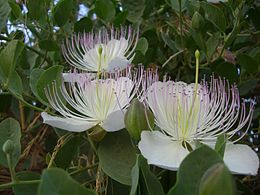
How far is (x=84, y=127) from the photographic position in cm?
77

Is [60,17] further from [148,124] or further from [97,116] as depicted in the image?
→ [148,124]

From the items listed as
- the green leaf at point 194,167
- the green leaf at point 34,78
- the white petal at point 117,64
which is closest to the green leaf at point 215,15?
the white petal at point 117,64

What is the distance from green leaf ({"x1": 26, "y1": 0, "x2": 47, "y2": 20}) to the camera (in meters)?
1.07

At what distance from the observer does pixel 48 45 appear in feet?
3.55

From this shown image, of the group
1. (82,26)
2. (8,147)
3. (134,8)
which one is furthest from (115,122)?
(134,8)

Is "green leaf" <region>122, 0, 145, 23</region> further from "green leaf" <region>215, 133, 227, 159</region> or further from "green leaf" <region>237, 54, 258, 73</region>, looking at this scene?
"green leaf" <region>215, 133, 227, 159</region>

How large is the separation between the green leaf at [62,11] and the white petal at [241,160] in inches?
20.9

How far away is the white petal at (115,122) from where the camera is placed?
0.72 meters

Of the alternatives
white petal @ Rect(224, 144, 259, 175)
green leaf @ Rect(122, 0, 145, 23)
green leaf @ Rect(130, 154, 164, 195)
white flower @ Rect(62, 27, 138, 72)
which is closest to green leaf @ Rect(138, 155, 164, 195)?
green leaf @ Rect(130, 154, 164, 195)

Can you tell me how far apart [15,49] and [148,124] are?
25 cm

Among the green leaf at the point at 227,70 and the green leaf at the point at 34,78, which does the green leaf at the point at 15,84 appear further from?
the green leaf at the point at 227,70

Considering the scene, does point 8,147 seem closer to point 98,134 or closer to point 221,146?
point 98,134

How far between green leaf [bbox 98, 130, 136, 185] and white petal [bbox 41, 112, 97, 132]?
4cm

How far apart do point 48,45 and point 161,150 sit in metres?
0.47
